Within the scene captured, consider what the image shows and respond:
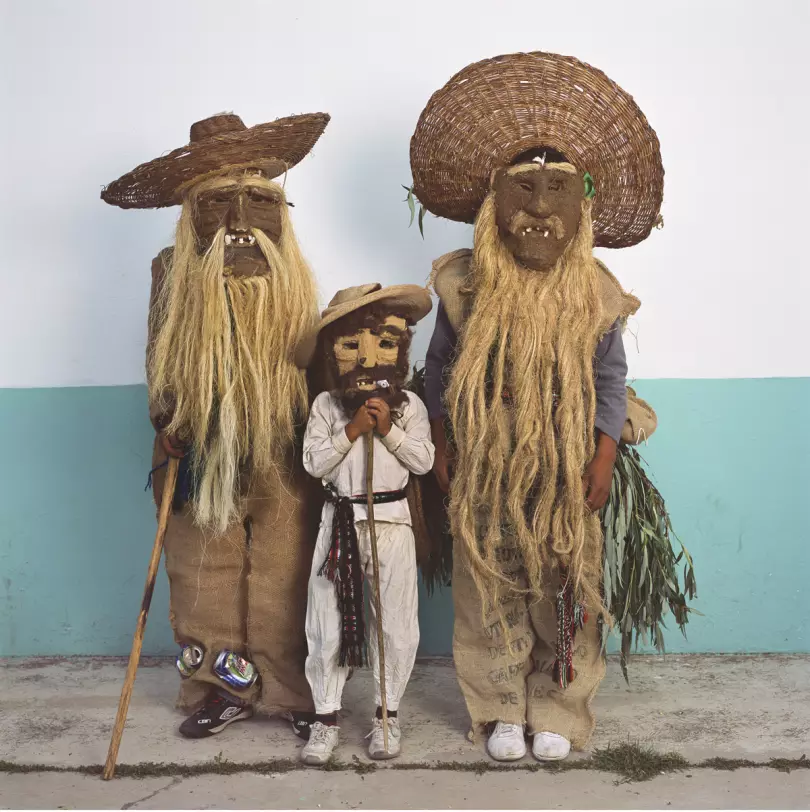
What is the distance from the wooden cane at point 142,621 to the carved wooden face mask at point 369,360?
757 mm

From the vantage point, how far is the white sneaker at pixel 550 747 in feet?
11.8

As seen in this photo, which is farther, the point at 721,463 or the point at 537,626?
the point at 721,463

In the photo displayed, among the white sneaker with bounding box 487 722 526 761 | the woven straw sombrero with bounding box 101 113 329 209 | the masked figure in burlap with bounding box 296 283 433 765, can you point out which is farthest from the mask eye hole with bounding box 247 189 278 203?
the white sneaker with bounding box 487 722 526 761

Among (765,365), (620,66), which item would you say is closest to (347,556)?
(765,365)

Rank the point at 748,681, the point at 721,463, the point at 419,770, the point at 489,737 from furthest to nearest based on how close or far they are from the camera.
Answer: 1. the point at 721,463
2. the point at 748,681
3. the point at 489,737
4. the point at 419,770

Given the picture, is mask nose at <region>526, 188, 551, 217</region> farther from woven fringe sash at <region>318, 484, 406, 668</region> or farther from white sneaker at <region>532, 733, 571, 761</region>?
white sneaker at <region>532, 733, 571, 761</region>

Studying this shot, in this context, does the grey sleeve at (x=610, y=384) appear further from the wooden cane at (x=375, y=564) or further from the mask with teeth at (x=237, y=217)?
the mask with teeth at (x=237, y=217)

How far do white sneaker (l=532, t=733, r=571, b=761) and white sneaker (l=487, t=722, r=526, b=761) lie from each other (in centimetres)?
5

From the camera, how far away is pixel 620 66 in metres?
4.60

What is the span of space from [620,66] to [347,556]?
2559 mm

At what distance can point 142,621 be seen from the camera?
3.67m

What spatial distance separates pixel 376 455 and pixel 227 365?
2.15 feet

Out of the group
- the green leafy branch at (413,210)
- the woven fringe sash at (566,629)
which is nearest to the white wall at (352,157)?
the green leafy branch at (413,210)

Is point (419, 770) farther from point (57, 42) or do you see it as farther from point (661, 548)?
point (57, 42)
